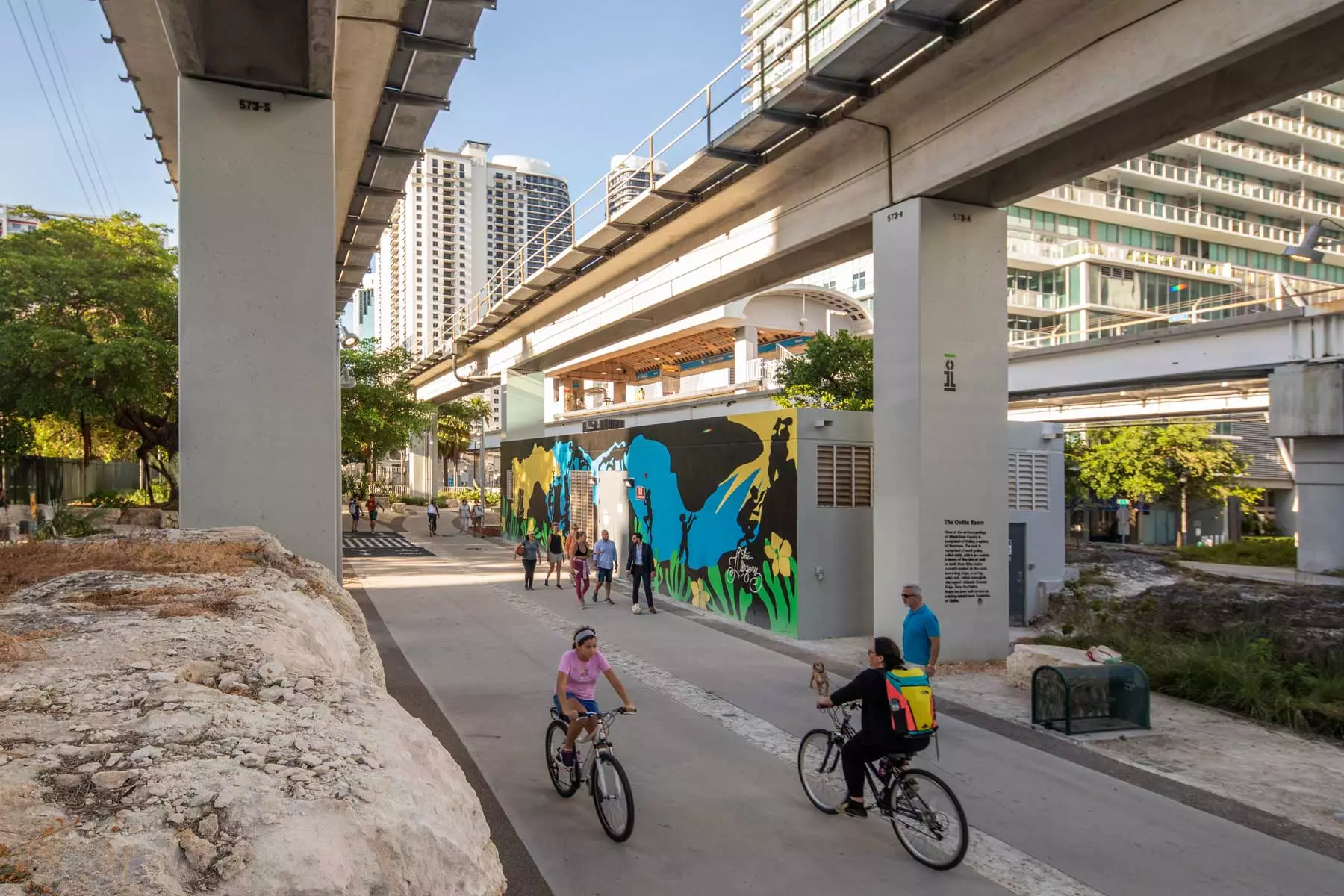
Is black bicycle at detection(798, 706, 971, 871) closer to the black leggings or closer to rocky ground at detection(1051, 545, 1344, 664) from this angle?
the black leggings

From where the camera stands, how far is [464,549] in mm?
31000

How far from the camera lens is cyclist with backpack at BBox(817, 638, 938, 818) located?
20.4ft

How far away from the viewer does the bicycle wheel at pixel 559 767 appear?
7164mm

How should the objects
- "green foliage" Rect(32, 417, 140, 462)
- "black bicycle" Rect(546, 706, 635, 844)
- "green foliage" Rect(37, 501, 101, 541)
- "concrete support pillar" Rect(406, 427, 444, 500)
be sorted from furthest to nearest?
"concrete support pillar" Rect(406, 427, 444, 500)
"green foliage" Rect(32, 417, 140, 462)
"green foliage" Rect(37, 501, 101, 541)
"black bicycle" Rect(546, 706, 635, 844)

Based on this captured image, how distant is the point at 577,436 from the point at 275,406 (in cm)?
1599

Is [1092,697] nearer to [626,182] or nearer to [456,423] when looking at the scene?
[626,182]

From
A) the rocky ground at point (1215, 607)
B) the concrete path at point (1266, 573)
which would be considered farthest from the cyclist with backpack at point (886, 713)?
the concrete path at point (1266, 573)

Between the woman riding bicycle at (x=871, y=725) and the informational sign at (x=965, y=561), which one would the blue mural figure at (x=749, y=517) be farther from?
the woman riding bicycle at (x=871, y=725)

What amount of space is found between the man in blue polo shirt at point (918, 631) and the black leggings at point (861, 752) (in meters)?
2.46

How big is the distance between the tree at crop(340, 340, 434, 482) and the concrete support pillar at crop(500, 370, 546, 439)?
6.71 metres

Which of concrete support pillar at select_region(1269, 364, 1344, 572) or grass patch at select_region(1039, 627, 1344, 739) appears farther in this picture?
concrete support pillar at select_region(1269, 364, 1344, 572)

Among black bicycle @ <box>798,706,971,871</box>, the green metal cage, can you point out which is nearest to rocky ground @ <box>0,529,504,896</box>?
black bicycle @ <box>798,706,971,871</box>

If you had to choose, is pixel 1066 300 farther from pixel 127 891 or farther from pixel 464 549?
pixel 127 891

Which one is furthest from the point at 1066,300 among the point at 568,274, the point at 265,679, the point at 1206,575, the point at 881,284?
the point at 265,679
